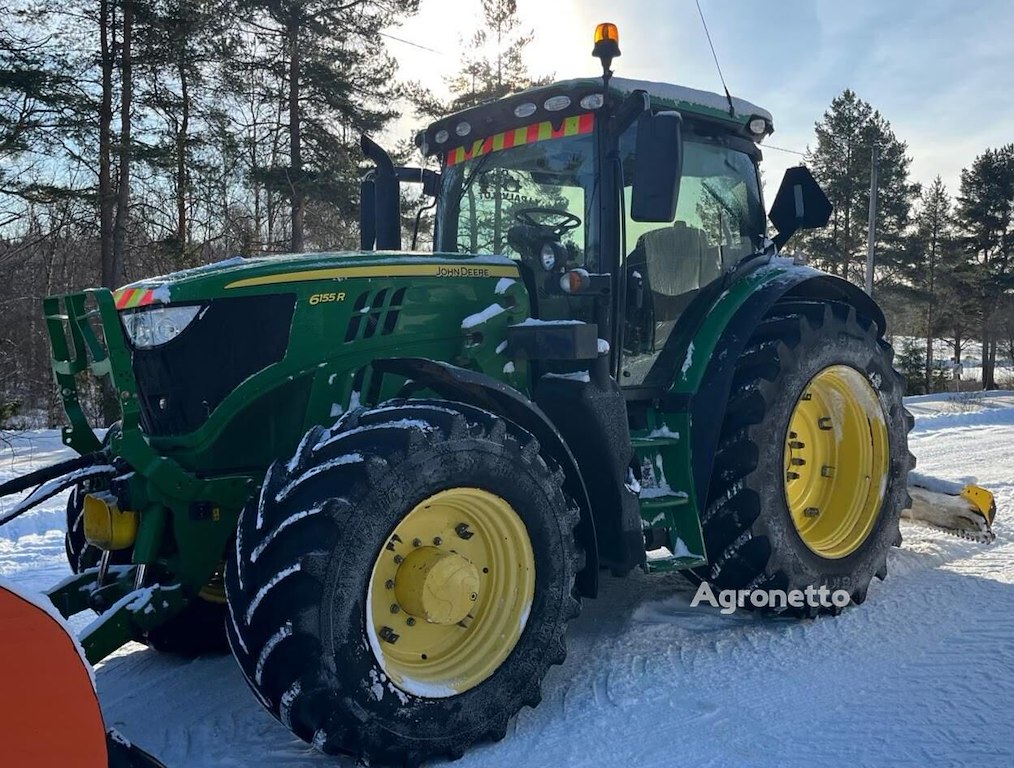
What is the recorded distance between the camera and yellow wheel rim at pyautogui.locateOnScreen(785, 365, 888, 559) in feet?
14.9

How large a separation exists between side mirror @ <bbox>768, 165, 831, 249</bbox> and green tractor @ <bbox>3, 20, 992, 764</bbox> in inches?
0.7

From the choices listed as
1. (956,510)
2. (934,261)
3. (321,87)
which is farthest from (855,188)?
Result: (956,510)

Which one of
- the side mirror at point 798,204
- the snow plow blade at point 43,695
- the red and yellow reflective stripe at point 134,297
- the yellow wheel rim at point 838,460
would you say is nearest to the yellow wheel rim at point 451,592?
the snow plow blade at point 43,695

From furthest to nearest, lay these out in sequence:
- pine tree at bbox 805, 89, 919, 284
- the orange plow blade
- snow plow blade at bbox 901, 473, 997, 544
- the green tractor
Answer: pine tree at bbox 805, 89, 919, 284 → snow plow blade at bbox 901, 473, 997, 544 → the green tractor → the orange plow blade

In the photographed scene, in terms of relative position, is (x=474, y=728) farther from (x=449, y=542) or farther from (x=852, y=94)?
(x=852, y=94)

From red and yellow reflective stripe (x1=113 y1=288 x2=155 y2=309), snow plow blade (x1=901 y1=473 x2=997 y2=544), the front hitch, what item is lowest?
snow plow blade (x1=901 y1=473 x2=997 y2=544)

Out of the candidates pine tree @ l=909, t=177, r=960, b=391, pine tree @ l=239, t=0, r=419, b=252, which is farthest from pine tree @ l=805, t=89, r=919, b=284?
pine tree @ l=239, t=0, r=419, b=252

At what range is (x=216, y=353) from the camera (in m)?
3.08

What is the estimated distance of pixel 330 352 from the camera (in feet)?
10.5

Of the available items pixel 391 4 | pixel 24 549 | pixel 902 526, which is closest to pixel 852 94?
pixel 391 4

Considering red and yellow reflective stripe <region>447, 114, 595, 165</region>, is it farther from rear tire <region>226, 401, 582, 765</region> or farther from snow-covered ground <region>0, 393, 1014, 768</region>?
snow-covered ground <region>0, 393, 1014, 768</region>

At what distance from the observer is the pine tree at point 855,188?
33219 mm

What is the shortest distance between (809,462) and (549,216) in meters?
2.02

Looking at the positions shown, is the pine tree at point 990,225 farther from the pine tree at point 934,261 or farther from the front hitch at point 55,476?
the front hitch at point 55,476
